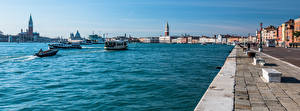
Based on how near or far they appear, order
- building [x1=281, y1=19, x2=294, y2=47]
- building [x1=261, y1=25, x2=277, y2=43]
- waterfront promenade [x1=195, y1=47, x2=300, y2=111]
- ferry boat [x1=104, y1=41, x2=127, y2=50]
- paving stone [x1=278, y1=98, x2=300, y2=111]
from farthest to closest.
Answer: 1. building [x1=261, y1=25, x2=277, y2=43]
2. building [x1=281, y1=19, x2=294, y2=47]
3. ferry boat [x1=104, y1=41, x2=127, y2=50]
4. waterfront promenade [x1=195, y1=47, x2=300, y2=111]
5. paving stone [x1=278, y1=98, x2=300, y2=111]

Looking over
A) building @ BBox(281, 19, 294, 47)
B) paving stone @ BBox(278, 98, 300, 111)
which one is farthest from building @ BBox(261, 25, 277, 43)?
paving stone @ BBox(278, 98, 300, 111)

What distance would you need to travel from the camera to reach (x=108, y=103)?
8477 millimetres

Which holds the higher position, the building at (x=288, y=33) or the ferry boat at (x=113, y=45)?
the building at (x=288, y=33)

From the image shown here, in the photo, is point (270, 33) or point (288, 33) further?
point (270, 33)

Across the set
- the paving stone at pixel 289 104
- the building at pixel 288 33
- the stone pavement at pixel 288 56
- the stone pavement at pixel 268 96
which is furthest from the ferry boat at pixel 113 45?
the paving stone at pixel 289 104

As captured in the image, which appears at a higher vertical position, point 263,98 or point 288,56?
point 288,56

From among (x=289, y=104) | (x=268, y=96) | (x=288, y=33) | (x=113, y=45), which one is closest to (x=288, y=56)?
(x=268, y=96)

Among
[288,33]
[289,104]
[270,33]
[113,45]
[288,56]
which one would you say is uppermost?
[270,33]

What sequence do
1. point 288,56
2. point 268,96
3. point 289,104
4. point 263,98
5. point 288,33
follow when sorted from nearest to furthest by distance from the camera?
point 289,104
point 263,98
point 268,96
point 288,56
point 288,33

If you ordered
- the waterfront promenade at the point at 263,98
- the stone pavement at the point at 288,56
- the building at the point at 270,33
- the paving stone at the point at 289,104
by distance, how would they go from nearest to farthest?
the paving stone at the point at 289,104
the waterfront promenade at the point at 263,98
the stone pavement at the point at 288,56
the building at the point at 270,33

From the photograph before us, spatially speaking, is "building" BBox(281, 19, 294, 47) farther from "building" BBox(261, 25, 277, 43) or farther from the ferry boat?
the ferry boat

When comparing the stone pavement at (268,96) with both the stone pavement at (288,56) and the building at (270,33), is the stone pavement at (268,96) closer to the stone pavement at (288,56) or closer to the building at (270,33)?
the stone pavement at (288,56)

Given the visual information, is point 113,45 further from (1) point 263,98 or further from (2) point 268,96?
(1) point 263,98

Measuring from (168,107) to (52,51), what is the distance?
4005 centimetres
